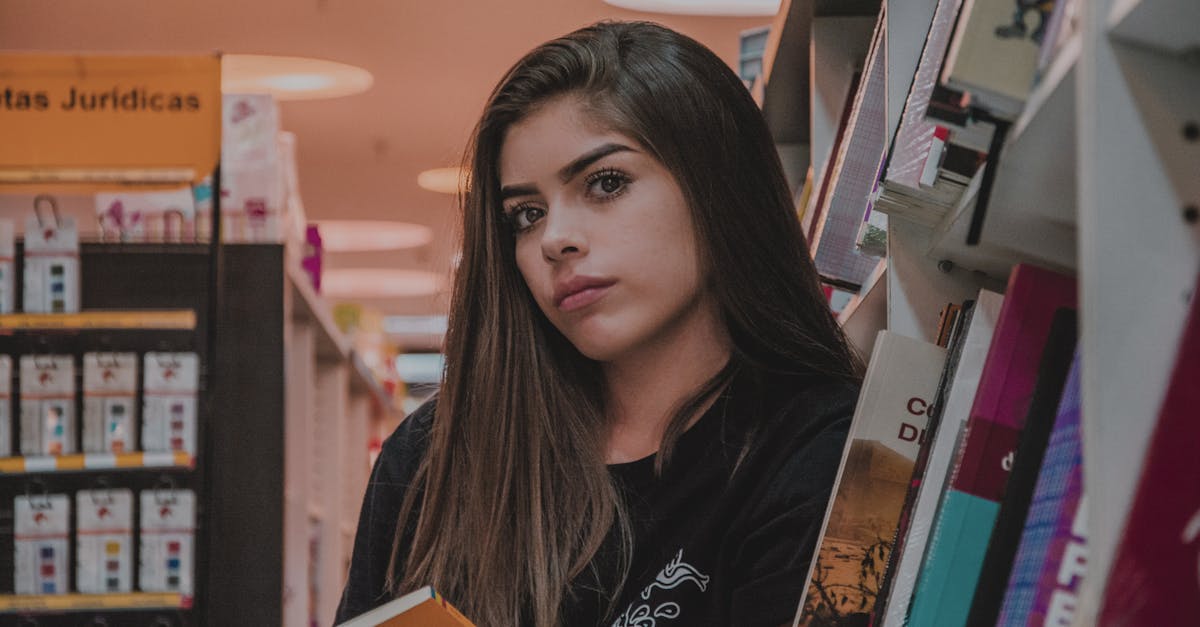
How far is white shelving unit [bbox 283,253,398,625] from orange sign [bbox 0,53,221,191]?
54 centimetres

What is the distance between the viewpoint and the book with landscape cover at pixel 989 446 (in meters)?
0.88

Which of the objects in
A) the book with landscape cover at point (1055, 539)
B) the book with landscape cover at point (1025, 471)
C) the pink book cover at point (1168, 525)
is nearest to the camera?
the pink book cover at point (1168, 525)

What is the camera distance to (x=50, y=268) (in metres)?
2.94

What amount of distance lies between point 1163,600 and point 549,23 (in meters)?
6.03

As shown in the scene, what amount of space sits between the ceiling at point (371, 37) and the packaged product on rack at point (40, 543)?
336 centimetres

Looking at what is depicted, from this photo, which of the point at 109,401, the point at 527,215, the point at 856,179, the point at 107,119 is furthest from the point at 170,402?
the point at 856,179

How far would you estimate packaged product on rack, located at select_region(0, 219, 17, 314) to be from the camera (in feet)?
9.49

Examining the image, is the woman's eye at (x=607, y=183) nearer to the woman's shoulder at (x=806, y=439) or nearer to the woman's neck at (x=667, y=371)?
the woman's neck at (x=667, y=371)

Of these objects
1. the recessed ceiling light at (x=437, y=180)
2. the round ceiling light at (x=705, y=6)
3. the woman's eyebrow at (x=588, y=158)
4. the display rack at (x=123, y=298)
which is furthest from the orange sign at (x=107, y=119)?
the recessed ceiling light at (x=437, y=180)

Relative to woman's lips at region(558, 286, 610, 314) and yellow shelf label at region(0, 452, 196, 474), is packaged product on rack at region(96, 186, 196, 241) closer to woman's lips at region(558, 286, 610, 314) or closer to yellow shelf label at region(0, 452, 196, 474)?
yellow shelf label at region(0, 452, 196, 474)

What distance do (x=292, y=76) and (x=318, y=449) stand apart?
263 cm

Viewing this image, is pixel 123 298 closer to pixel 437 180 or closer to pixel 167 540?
pixel 167 540

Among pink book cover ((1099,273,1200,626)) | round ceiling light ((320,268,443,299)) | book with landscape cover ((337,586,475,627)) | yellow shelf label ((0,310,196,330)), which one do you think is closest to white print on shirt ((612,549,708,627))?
book with landscape cover ((337,586,475,627))

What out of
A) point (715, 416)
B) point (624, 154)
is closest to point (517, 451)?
point (715, 416)
